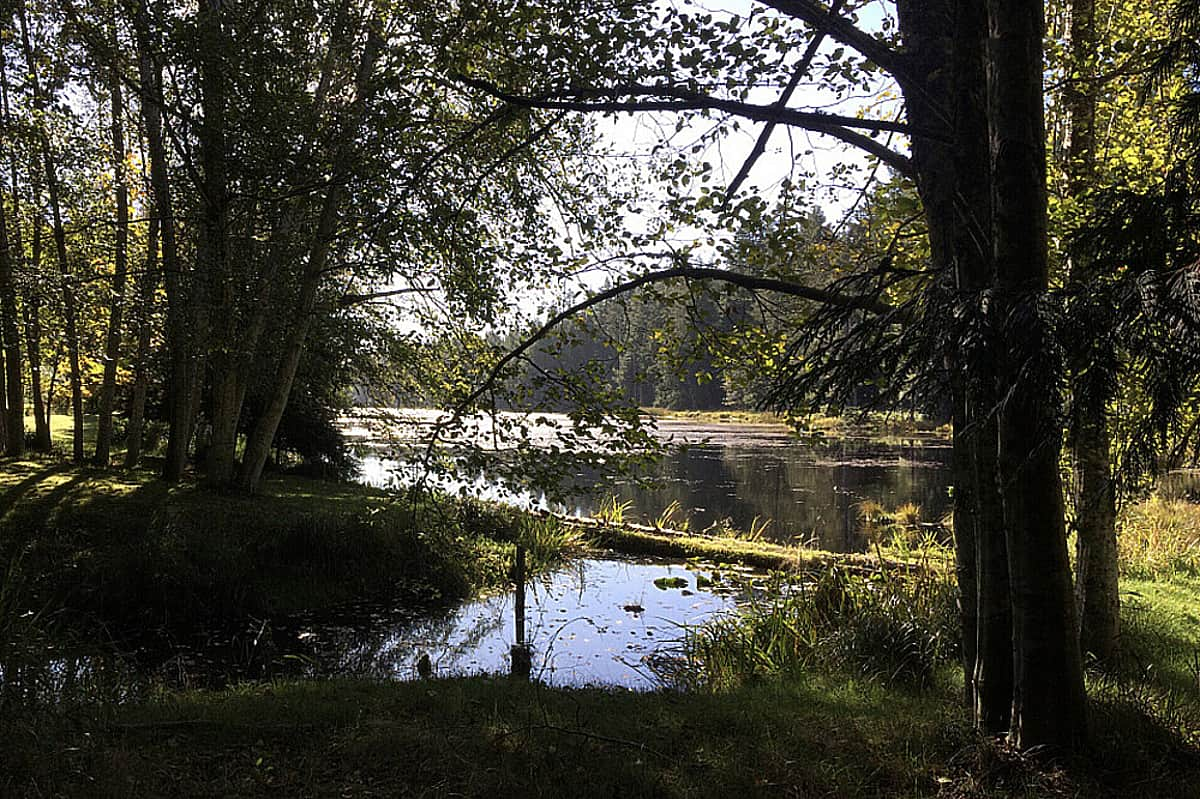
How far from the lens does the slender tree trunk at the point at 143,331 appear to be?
32.9ft

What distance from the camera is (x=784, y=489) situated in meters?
21.3

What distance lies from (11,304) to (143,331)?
2245 millimetres

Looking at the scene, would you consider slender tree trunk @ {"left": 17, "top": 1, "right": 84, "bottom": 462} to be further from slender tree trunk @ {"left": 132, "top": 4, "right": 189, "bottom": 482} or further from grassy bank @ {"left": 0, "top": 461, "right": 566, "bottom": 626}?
grassy bank @ {"left": 0, "top": 461, "right": 566, "bottom": 626}

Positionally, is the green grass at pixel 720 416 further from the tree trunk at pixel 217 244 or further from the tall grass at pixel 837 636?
the tall grass at pixel 837 636

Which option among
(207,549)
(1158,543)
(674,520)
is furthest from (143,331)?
(1158,543)

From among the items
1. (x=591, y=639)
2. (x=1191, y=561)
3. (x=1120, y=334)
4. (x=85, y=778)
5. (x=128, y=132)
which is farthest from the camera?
(x=128, y=132)

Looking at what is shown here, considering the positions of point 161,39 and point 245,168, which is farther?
point 161,39

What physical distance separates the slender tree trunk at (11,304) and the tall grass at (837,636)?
8.32 m

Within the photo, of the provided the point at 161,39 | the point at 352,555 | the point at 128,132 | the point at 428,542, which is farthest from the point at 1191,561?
the point at 128,132

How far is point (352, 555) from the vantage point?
10.8 metres

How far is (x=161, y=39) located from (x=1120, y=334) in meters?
7.94

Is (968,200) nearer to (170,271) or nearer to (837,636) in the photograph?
(837,636)

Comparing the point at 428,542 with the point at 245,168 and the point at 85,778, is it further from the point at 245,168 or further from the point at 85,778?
the point at 85,778

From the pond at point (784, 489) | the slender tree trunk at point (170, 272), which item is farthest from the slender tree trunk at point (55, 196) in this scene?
the pond at point (784, 489)
